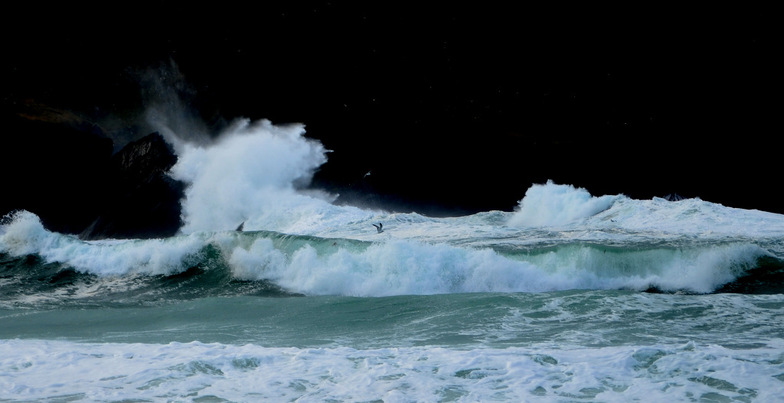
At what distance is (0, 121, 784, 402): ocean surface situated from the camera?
12.3ft

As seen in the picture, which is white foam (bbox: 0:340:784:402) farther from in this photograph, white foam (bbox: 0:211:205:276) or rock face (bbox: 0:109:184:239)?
rock face (bbox: 0:109:184:239)

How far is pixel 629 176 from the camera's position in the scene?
27.8 metres

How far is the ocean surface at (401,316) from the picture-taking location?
12.3 feet

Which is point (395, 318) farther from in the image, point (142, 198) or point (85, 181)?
point (85, 181)

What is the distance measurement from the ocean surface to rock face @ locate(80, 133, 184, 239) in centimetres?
599

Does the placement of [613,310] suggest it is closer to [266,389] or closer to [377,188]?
[266,389]

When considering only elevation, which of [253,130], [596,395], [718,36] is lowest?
[596,395]

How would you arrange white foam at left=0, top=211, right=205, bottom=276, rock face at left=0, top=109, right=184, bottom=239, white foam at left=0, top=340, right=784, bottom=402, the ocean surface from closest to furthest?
white foam at left=0, top=340, right=784, bottom=402, the ocean surface, white foam at left=0, top=211, right=205, bottom=276, rock face at left=0, top=109, right=184, bottom=239

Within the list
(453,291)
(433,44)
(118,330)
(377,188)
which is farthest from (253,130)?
(118,330)

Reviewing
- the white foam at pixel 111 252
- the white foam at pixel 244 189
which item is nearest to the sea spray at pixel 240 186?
the white foam at pixel 244 189

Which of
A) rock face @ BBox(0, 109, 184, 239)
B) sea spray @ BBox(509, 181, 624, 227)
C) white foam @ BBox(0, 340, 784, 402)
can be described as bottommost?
white foam @ BBox(0, 340, 784, 402)

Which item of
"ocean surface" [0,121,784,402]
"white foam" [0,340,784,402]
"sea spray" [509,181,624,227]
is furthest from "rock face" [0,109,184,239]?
"white foam" [0,340,784,402]

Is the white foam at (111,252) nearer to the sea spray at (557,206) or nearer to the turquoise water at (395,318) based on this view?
the turquoise water at (395,318)

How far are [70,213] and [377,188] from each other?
12.3 meters
